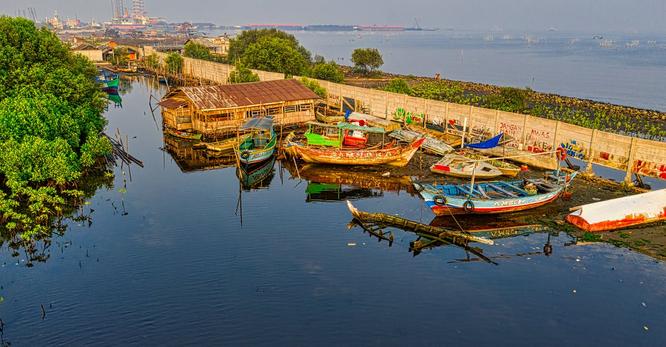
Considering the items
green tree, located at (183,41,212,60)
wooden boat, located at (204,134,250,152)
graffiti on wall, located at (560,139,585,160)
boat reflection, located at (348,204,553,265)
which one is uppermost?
green tree, located at (183,41,212,60)

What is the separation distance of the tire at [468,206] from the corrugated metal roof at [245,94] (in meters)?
25.9

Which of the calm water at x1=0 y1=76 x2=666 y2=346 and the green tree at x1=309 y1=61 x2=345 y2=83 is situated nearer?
the calm water at x1=0 y1=76 x2=666 y2=346

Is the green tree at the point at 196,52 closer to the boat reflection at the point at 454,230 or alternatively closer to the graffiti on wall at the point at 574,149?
the graffiti on wall at the point at 574,149

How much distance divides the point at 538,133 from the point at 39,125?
33334 mm

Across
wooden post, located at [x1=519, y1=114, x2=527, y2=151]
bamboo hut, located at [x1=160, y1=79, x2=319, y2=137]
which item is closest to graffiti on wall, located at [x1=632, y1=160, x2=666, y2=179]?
wooden post, located at [x1=519, y1=114, x2=527, y2=151]

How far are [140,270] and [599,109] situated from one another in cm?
5880

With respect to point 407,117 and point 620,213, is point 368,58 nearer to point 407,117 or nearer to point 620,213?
point 407,117

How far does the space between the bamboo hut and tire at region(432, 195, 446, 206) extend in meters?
23.6

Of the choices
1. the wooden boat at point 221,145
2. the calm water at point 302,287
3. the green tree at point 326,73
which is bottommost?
the calm water at point 302,287

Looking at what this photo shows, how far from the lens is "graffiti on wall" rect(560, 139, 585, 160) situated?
113 ft

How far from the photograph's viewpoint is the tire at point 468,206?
2693cm

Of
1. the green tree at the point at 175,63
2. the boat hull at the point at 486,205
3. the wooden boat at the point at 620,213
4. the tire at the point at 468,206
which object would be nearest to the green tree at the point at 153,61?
the green tree at the point at 175,63

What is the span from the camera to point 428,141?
132 ft

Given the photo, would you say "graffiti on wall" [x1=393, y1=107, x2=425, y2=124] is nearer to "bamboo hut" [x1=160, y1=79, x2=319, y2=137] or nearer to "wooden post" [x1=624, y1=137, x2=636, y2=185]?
"bamboo hut" [x1=160, y1=79, x2=319, y2=137]
